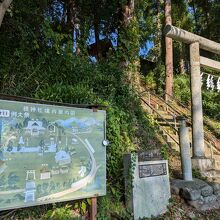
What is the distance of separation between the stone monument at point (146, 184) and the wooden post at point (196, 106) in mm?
2073

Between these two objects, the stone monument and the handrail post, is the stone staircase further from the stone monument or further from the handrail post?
the stone monument

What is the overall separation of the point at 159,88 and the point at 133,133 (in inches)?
427

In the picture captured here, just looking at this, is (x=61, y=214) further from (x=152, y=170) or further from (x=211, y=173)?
(x=211, y=173)

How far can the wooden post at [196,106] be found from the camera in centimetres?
719

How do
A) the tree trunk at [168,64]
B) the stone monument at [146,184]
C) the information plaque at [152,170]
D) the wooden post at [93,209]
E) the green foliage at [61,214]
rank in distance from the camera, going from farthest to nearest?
the tree trunk at [168,64] → the information plaque at [152,170] → the stone monument at [146,184] → the wooden post at [93,209] → the green foliage at [61,214]

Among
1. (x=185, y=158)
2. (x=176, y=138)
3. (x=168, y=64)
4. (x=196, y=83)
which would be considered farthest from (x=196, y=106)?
(x=168, y=64)

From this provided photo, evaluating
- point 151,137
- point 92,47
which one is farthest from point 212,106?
point 151,137

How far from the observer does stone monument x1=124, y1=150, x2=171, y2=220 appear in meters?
4.81

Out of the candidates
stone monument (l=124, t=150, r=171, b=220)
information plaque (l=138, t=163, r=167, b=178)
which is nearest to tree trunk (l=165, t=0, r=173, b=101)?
information plaque (l=138, t=163, r=167, b=178)

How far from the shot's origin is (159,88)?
1692 centimetres

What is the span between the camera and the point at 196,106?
7.38 meters

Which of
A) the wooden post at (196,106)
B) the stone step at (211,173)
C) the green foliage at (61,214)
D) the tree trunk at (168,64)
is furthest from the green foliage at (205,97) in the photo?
the green foliage at (61,214)

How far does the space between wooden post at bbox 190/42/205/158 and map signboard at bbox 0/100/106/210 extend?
3475mm

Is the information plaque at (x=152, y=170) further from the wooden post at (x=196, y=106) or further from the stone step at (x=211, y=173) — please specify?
the wooden post at (x=196, y=106)
